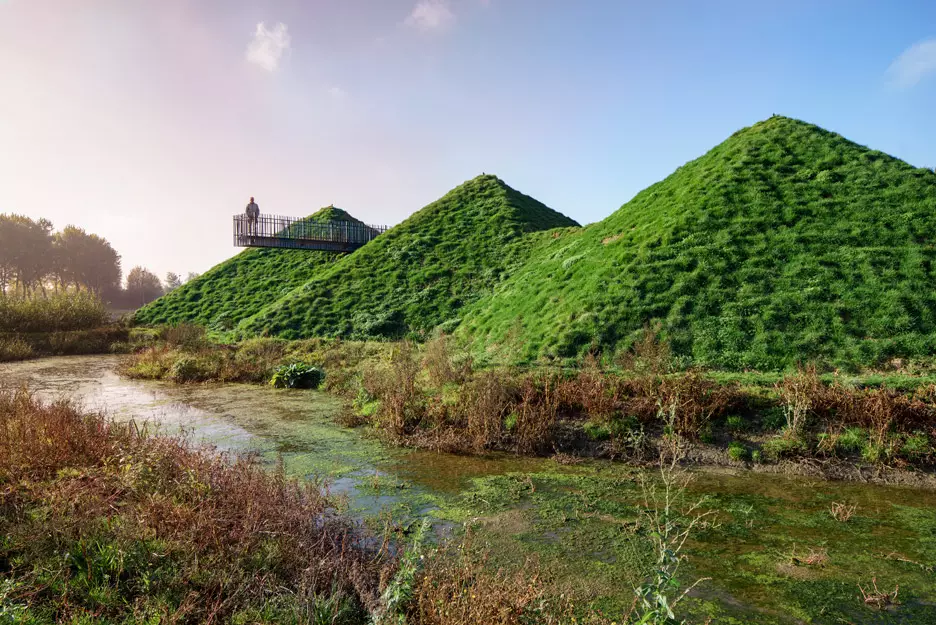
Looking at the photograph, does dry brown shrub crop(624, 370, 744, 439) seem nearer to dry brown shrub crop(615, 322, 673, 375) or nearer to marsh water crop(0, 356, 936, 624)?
dry brown shrub crop(615, 322, 673, 375)

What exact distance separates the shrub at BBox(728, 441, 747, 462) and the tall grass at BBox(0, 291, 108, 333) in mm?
32302

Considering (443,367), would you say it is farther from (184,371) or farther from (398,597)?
(184,371)

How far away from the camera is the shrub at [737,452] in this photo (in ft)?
31.9

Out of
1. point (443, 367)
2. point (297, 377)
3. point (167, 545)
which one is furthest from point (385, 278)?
point (167, 545)

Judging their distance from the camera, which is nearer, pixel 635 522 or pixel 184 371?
pixel 635 522

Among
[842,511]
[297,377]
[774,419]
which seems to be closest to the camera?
[842,511]

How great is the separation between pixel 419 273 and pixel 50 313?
20035 millimetres

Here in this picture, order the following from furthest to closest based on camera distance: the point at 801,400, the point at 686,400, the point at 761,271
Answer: the point at 761,271 < the point at 686,400 < the point at 801,400

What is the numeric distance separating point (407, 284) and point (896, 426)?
24.1 metres

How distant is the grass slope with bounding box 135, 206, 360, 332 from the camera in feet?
112

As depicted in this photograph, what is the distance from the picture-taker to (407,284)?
30422mm

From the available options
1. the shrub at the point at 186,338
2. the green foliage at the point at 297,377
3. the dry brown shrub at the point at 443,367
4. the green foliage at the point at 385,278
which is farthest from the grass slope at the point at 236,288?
the dry brown shrub at the point at 443,367

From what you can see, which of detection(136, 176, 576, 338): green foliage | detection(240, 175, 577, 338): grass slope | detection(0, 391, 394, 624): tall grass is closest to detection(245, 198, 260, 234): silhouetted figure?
detection(136, 176, 576, 338): green foliage

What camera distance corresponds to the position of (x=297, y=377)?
1788 cm
